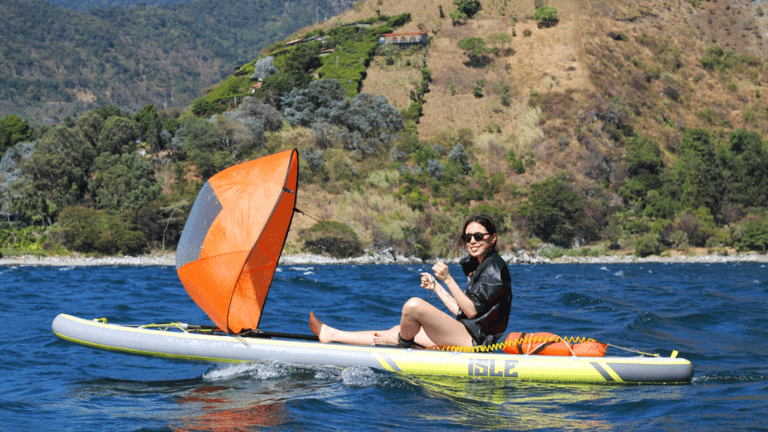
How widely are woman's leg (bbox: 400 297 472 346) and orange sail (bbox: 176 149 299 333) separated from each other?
6.86 feet

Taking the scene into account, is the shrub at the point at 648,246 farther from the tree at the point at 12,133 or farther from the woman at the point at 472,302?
the tree at the point at 12,133

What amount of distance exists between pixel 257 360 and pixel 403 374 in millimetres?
1766

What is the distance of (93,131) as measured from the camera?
1992 inches

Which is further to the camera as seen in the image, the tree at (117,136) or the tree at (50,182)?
the tree at (117,136)

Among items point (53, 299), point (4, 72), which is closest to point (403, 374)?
point (53, 299)

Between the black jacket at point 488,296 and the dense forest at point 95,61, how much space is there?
118 metres

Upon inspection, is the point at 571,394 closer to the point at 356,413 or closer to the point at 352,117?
the point at 356,413

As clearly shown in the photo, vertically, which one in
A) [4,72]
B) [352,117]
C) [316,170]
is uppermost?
[4,72]

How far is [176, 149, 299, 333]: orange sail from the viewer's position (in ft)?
25.0

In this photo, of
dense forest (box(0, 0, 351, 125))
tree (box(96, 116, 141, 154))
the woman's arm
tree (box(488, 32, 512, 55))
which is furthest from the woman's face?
dense forest (box(0, 0, 351, 125))

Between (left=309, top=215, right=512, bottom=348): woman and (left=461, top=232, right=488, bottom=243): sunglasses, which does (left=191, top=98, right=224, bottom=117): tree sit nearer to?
(left=309, top=215, right=512, bottom=348): woman

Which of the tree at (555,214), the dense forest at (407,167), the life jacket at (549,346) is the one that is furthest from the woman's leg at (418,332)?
the tree at (555,214)

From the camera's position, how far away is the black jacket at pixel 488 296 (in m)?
6.28

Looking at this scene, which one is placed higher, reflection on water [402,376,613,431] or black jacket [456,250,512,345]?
black jacket [456,250,512,345]
